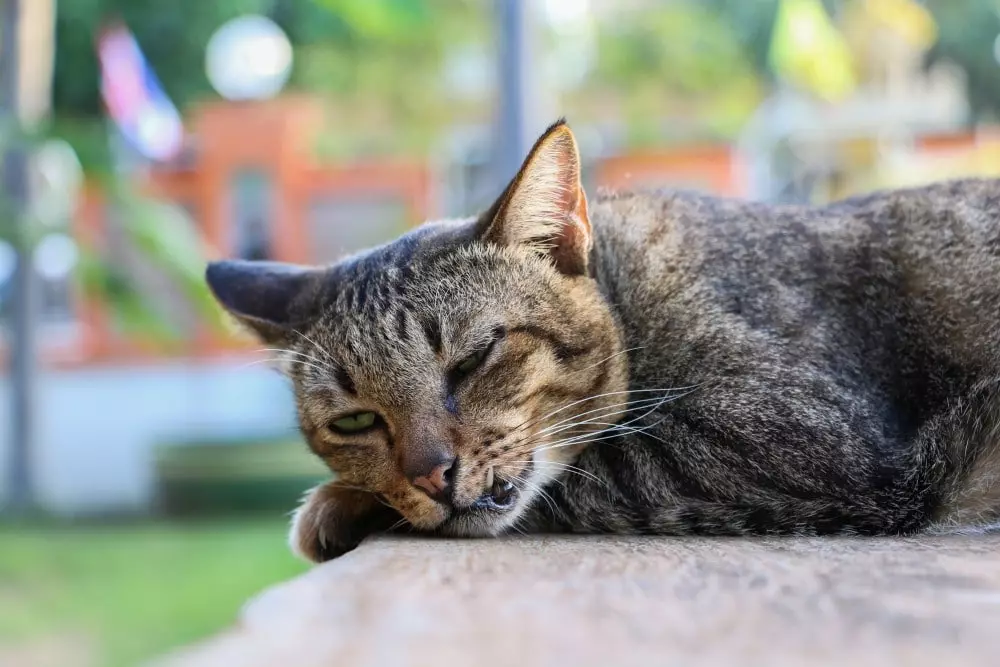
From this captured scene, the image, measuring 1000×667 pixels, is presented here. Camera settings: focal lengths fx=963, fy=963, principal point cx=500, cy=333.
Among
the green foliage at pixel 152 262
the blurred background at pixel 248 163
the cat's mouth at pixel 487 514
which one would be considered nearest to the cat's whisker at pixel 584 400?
the cat's mouth at pixel 487 514

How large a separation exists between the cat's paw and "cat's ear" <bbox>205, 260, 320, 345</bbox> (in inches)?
16.5

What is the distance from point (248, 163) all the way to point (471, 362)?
24.5ft

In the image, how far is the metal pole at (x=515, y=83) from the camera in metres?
3.87

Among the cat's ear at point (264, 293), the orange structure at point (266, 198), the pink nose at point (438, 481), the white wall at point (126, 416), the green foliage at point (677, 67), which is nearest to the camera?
the pink nose at point (438, 481)

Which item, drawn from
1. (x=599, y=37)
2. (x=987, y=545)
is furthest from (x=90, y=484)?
(x=987, y=545)

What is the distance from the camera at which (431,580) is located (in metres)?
1.20

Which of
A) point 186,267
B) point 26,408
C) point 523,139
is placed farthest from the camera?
point 26,408

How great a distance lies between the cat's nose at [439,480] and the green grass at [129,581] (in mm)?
2820

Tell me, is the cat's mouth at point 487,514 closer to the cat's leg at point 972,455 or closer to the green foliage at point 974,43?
the cat's leg at point 972,455

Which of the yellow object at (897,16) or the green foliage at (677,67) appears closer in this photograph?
the yellow object at (897,16)

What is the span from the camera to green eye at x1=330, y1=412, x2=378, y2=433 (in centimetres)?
195

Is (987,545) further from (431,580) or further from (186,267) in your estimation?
(186,267)

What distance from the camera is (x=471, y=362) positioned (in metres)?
1.91

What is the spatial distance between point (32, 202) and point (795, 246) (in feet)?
18.6
